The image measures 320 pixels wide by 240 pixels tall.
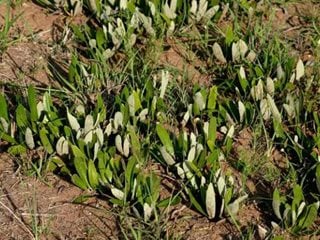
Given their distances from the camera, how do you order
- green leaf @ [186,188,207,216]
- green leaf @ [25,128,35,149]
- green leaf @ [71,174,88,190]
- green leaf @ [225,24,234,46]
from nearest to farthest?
green leaf @ [186,188,207,216], green leaf @ [71,174,88,190], green leaf @ [25,128,35,149], green leaf @ [225,24,234,46]

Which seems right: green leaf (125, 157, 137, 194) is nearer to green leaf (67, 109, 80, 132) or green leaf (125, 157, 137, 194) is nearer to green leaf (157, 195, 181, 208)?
green leaf (157, 195, 181, 208)

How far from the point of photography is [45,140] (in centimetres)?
326

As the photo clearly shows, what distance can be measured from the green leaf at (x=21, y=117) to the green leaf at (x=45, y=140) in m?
0.12

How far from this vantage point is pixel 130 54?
3797 millimetres

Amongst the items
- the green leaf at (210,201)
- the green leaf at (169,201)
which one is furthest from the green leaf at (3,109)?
the green leaf at (210,201)

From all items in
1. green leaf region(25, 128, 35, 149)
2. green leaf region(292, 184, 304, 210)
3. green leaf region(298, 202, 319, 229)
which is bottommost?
green leaf region(298, 202, 319, 229)

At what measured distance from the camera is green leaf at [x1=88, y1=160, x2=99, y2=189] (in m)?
3.10

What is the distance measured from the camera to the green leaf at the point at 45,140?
3252 millimetres

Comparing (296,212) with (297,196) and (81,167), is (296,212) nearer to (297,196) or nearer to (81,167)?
(297,196)

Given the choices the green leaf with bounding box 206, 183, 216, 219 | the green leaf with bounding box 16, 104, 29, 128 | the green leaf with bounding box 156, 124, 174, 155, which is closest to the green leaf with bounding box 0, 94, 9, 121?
the green leaf with bounding box 16, 104, 29, 128

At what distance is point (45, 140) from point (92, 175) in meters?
0.29

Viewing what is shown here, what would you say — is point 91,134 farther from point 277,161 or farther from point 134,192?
point 277,161

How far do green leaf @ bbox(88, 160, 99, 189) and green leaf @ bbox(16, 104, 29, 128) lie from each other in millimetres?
414

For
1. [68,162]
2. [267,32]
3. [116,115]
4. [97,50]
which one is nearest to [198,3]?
[267,32]
